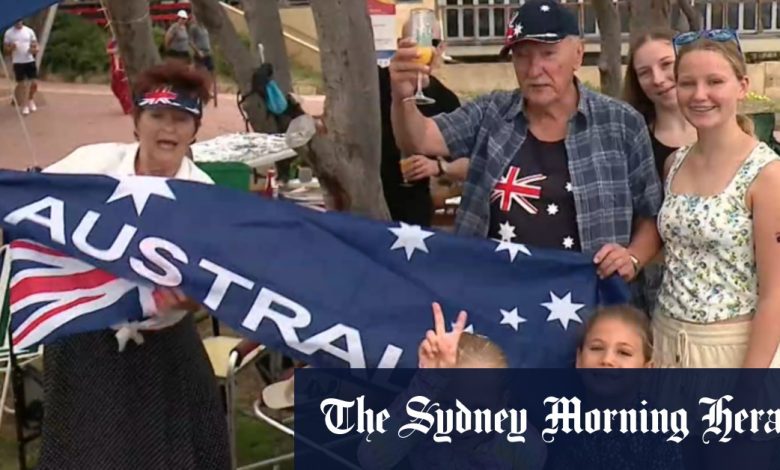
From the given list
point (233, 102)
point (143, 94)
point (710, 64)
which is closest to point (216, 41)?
point (143, 94)

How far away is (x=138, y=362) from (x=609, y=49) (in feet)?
23.7

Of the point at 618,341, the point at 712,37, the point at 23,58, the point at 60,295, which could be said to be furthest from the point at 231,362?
the point at 23,58

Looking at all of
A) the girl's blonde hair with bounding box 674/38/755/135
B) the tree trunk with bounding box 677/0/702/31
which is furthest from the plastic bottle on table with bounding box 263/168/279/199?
the tree trunk with bounding box 677/0/702/31

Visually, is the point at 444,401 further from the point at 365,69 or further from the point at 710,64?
the point at 365,69

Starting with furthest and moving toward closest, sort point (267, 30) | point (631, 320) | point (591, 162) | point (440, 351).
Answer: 1. point (267, 30)
2. point (591, 162)
3. point (631, 320)
4. point (440, 351)

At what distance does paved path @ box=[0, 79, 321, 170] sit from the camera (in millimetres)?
14445

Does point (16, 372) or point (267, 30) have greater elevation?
point (267, 30)

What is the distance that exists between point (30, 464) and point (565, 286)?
2.90 m

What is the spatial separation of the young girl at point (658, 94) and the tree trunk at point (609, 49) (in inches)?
214

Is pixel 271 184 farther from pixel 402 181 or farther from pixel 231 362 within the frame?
pixel 231 362

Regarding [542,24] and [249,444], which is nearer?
[542,24]

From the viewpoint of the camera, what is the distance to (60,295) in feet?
11.0

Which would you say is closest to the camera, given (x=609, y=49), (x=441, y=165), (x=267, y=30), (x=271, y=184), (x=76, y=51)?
(x=441, y=165)

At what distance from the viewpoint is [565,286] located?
11.5 ft
